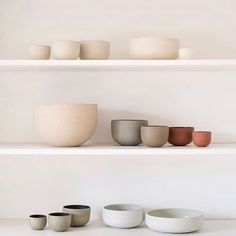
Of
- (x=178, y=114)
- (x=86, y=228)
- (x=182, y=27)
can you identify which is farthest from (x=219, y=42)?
(x=86, y=228)

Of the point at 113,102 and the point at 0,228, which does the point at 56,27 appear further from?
the point at 0,228

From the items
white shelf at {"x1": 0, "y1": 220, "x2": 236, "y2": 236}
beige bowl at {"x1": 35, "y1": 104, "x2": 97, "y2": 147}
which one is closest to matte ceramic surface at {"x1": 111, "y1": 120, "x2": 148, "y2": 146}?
beige bowl at {"x1": 35, "y1": 104, "x2": 97, "y2": 147}

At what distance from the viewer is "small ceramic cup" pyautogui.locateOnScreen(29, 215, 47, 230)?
7.14 ft

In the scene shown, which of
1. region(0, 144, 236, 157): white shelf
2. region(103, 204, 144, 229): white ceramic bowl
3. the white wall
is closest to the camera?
region(0, 144, 236, 157): white shelf

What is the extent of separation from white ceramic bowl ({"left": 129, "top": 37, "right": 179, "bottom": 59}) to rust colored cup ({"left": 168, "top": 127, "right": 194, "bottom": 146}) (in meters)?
0.29

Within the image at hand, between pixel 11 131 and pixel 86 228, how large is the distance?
54 cm

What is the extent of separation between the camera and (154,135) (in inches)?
84.0

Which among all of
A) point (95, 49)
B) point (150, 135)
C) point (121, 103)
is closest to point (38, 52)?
point (95, 49)

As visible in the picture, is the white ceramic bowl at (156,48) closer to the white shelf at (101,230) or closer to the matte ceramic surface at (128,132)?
the matte ceramic surface at (128,132)

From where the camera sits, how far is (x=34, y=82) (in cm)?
239

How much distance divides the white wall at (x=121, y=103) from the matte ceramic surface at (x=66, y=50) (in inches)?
9.6

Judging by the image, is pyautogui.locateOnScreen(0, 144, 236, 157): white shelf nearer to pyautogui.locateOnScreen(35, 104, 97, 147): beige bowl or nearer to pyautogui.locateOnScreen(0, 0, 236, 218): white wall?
pyautogui.locateOnScreen(35, 104, 97, 147): beige bowl

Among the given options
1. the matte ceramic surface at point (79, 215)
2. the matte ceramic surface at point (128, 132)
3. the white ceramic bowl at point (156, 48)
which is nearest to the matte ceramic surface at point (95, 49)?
the white ceramic bowl at point (156, 48)

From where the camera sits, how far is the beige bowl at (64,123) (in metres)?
2.16
